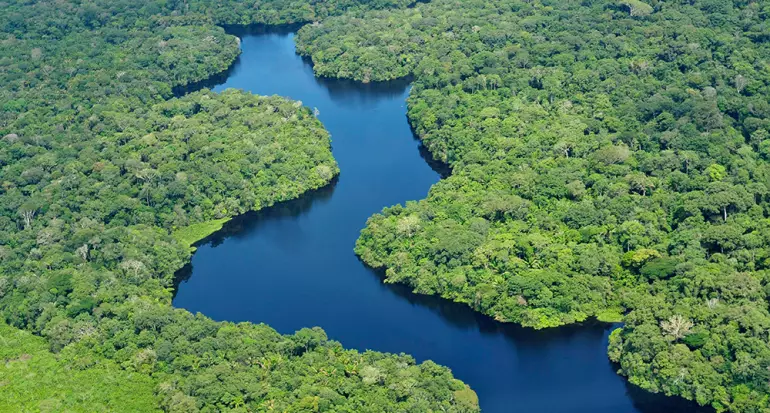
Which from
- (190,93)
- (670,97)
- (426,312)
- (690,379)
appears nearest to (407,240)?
(426,312)

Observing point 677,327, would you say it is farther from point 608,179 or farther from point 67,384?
point 67,384

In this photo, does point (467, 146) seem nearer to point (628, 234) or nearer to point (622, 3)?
point (628, 234)

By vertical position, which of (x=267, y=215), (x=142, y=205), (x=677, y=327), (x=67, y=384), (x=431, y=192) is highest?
(x=677, y=327)

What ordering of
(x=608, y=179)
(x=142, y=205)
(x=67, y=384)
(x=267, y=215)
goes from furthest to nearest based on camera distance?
(x=267, y=215)
(x=142, y=205)
(x=608, y=179)
(x=67, y=384)

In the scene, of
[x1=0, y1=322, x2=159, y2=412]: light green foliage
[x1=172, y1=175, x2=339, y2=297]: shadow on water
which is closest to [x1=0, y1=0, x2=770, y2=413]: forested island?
[x1=0, y1=322, x2=159, y2=412]: light green foliage

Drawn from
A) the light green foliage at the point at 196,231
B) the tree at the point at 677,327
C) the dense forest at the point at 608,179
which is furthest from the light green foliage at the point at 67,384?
the tree at the point at 677,327

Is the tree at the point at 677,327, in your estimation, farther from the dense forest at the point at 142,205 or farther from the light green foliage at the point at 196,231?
the light green foliage at the point at 196,231

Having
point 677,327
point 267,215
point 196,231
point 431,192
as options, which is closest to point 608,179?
point 431,192
